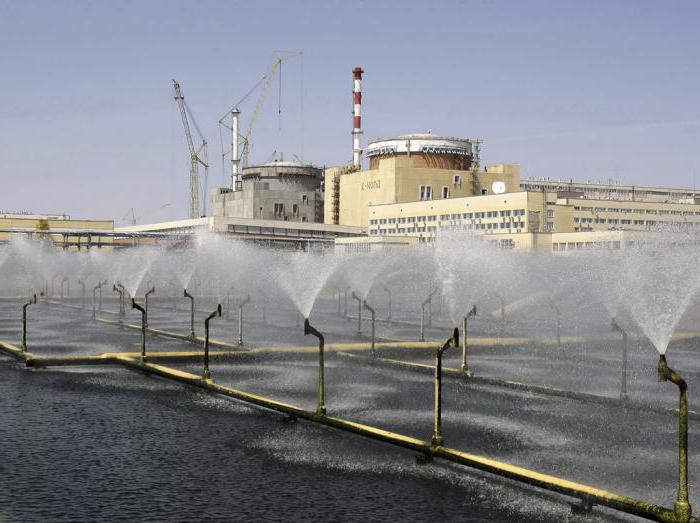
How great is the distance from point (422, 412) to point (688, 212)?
171703 mm

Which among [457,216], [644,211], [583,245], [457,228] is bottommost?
[583,245]

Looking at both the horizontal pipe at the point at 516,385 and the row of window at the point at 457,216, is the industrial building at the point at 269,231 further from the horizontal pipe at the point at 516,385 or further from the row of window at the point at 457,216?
the horizontal pipe at the point at 516,385

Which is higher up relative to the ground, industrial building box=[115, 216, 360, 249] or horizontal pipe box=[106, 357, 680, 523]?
industrial building box=[115, 216, 360, 249]

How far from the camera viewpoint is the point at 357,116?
18112 centimetres

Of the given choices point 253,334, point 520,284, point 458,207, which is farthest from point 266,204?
point 253,334

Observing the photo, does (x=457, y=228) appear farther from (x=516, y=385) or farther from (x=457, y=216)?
(x=516, y=385)

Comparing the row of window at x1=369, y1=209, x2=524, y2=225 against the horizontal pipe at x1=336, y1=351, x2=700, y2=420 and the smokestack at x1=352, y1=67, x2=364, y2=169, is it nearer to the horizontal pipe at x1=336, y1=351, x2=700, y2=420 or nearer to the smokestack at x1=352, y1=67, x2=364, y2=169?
the smokestack at x1=352, y1=67, x2=364, y2=169

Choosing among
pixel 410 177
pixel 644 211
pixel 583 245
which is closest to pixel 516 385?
pixel 583 245

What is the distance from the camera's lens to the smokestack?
174125mm

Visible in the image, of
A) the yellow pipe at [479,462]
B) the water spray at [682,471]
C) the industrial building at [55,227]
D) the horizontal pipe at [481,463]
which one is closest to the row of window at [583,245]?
the industrial building at [55,227]

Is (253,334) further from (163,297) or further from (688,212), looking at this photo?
(688,212)

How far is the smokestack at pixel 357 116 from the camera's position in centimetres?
17412

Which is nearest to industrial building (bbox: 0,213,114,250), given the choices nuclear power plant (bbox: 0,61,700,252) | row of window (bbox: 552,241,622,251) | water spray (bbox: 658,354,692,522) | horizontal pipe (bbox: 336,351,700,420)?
nuclear power plant (bbox: 0,61,700,252)

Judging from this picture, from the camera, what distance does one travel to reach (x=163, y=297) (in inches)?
3447
